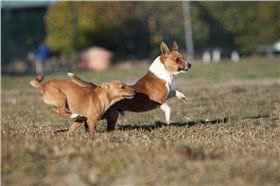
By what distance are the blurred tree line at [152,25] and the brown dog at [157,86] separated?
56.5 m

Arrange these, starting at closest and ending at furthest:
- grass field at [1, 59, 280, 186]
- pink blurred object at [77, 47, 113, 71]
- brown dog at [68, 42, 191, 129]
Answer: grass field at [1, 59, 280, 186] < brown dog at [68, 42, 191, 129] < pink blurred object at [77, 47, 113, 71]

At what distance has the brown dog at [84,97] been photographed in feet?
34.4

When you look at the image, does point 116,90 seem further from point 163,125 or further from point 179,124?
point 179,124

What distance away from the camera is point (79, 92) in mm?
10492

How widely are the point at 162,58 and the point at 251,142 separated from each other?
2.87 metres

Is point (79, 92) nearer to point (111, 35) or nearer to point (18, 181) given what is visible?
point (18, 181)

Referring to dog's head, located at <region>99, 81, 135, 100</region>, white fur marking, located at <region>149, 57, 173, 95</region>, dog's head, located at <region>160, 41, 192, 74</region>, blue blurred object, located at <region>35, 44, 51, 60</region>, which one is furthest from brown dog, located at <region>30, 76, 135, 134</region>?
blue blurred object, located at <region>35, 44, 51, 60</region>

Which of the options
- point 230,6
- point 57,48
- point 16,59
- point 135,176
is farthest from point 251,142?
point 230,6

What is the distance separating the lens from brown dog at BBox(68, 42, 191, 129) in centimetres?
1166

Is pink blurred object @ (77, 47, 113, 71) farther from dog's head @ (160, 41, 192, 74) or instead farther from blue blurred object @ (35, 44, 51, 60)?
dog's head @ (160, 41, 192, 74)

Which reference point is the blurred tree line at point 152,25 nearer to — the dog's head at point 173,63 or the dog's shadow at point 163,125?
the dog's shadow at point 163,125

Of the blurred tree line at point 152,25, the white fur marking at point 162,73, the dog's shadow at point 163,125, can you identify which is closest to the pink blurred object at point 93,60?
the blurred tree line at point 152,25

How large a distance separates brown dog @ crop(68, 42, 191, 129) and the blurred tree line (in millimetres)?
56465

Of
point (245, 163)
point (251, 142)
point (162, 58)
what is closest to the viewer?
point (245, 163)
